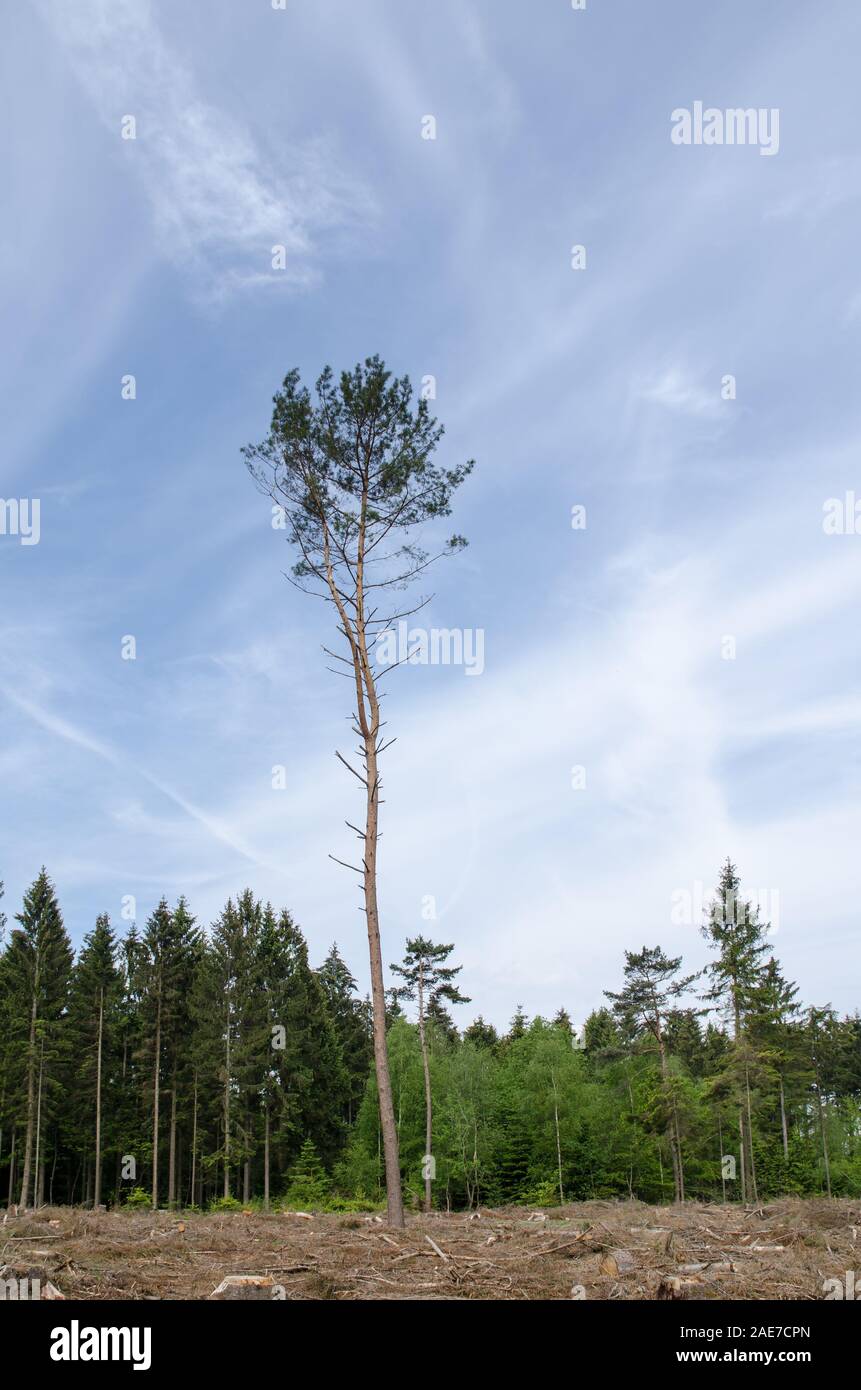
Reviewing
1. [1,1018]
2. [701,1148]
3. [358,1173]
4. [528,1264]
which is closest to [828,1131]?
[701,1148]

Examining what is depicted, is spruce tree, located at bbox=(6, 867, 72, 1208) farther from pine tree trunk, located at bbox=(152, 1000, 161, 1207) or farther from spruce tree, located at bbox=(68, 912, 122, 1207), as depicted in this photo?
pine tree trunk, located at bbox=(152, 1000, 161, 1207)

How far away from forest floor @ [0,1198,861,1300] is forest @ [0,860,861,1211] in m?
25.7

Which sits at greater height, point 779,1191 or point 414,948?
point 414,948

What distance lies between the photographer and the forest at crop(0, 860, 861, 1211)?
4141cm

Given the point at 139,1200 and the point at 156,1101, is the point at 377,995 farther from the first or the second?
the point at 156,1101

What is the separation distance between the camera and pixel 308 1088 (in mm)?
49688

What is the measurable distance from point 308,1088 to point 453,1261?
137 feet

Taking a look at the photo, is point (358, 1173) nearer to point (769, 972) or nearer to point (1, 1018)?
point (1, 1018)

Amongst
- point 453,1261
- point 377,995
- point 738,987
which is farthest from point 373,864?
point 738,987

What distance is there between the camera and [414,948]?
1610 inches

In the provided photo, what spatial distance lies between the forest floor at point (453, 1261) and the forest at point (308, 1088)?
1013 inches
